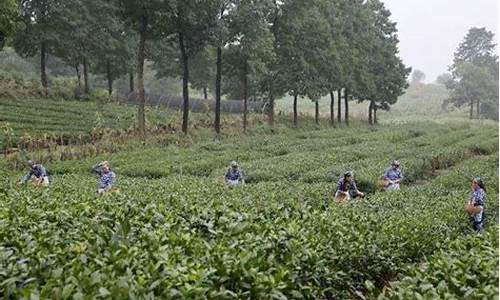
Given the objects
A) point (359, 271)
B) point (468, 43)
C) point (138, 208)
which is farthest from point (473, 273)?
point (468, 43)

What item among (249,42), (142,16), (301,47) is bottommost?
(249,42)

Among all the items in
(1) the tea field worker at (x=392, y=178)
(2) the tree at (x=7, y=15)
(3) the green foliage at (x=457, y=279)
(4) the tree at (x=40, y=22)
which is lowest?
(1) the tea field worker at (x=392, y=178)

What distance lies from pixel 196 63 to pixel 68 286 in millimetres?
48273

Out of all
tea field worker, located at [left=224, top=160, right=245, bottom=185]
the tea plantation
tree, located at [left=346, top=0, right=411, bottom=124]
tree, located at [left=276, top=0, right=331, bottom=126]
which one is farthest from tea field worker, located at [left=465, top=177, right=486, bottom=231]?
tree, located at [left=346, top=0, right=411, bottom=124]

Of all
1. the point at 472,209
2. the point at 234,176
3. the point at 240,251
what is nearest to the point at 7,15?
the point at 234,176

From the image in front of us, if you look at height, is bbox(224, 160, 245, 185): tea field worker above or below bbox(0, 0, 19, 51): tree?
below

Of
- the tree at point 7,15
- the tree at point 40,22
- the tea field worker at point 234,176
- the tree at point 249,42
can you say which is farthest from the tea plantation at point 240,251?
the tree at point 40,22

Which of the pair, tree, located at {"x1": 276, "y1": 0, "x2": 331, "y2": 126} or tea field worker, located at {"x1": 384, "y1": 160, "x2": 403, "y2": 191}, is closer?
tea field worker, located at {"x1": 384, "y1": 160, "x2": 403, "y2": 191}

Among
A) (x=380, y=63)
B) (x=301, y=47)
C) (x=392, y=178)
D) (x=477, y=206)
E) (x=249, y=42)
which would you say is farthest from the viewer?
(x=380, y=63)

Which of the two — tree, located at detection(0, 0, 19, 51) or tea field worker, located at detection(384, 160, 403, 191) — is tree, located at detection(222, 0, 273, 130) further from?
tea field worker, located at detection(384, 160, 403, 191)

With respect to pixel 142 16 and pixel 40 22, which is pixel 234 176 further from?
pixel 40 22

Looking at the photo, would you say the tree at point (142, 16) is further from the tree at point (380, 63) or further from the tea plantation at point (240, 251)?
the tree at point (380, 63)

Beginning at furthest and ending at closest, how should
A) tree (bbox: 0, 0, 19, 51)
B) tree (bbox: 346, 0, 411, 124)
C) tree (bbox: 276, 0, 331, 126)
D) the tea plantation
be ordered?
tree (bbox: 346, 0, 411, 124), tree (bbox: 276, 0, 331, 126), tree (bbox: 0, 0, 19, 51), the tea plantation

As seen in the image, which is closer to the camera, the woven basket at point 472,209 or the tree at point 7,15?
the woven basket at point 472,209
